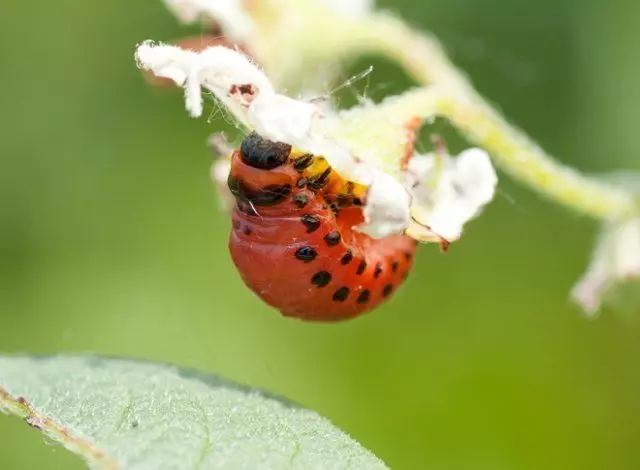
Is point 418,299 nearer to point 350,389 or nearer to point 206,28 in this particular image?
point 350,389

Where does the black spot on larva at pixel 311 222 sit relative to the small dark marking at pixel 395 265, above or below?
below

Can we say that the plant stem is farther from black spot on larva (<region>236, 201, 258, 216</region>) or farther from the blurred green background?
the blurred green background

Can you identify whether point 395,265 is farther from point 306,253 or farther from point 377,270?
point 306,253

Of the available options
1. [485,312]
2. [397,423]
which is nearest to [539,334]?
[485,312]

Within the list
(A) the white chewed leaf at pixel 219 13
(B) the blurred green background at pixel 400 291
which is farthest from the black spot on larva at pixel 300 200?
(B) the blurred green background at pixel 400 291

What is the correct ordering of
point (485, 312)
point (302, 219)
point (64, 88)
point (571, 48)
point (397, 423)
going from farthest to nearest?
point (64, 88) < point (571, 48) < point (485, 312) < point (397, 423) < point (302, 219)

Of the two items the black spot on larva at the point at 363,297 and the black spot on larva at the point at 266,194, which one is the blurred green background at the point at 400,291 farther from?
the black spot on larva at the point at 266,194

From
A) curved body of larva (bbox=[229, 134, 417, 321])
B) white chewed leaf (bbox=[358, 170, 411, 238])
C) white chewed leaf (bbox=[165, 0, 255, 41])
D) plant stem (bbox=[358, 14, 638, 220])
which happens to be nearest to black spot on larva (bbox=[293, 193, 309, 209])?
curved body of larva (bbox=[229, 134, 417, 321])
